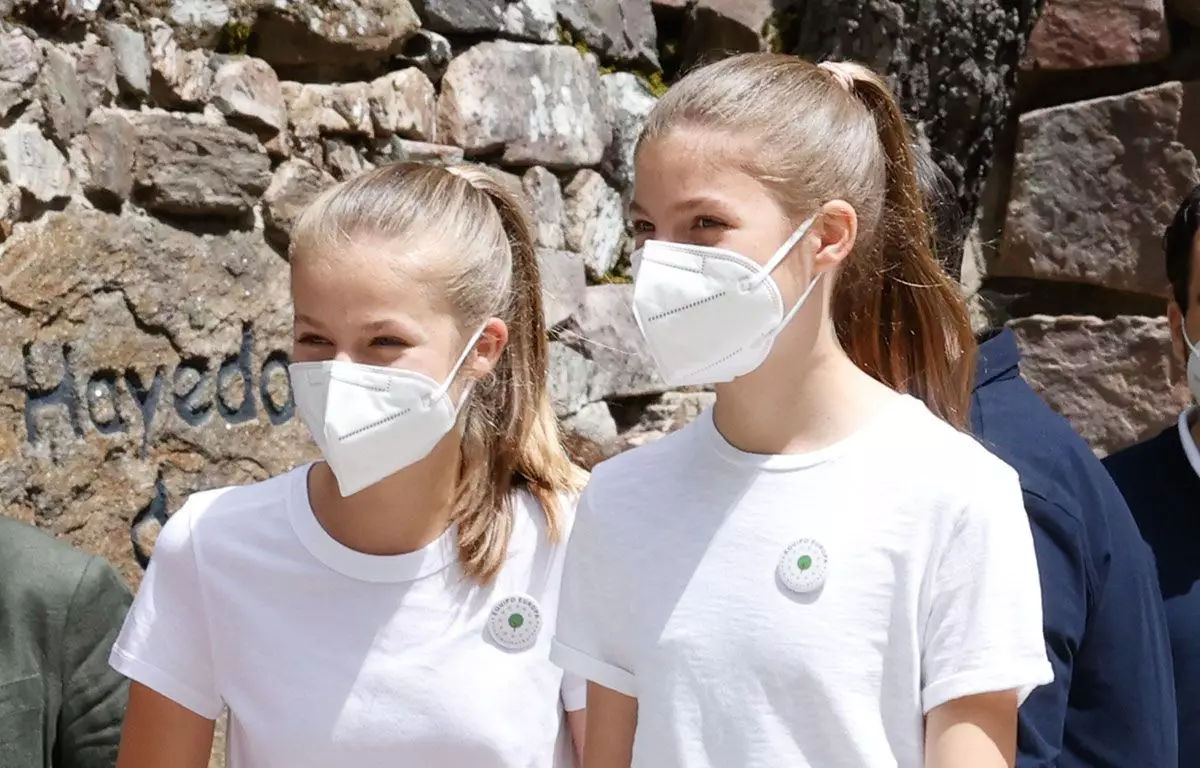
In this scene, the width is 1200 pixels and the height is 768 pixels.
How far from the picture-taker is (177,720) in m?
1.70

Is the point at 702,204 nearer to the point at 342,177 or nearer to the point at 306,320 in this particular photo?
the point at 306,320

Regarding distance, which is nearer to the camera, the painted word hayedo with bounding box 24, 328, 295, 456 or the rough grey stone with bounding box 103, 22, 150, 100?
the painted word hayedo with bounding box 24, 328, 295, 456

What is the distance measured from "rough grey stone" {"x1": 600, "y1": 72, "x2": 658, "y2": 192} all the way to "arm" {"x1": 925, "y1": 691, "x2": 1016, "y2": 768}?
6.80ft

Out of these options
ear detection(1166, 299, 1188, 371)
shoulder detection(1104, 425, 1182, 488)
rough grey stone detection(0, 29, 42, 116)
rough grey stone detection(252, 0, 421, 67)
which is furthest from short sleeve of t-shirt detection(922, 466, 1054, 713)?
rough grey stone detection(252, 0, 421, 67)

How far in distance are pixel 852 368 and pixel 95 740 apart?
0.92m

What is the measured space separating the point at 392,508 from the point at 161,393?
73 cm

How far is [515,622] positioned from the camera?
67.9 inches

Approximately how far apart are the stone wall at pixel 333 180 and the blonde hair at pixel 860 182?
40.2 inches

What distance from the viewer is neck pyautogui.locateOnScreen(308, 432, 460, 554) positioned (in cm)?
176

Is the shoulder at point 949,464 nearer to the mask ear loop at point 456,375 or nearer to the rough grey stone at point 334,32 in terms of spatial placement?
the mask ear loop at point 456,375

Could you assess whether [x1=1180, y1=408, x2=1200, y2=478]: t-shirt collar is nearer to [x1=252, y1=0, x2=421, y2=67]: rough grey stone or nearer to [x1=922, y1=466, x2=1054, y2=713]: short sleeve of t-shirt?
[x1=922, y1=466, x2=1054, y2=713]: short sleeve of t-shirt

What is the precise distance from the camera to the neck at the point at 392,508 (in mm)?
1758

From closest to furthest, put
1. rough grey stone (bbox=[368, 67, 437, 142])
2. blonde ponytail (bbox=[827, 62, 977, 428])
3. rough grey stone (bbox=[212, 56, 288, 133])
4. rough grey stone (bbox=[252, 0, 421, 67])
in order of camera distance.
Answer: blonde ponytail (bbox=[827, 62, 977, 428]) → rough grey stone (bbox=[212, 56, 288, 133]) → rough grey stone (bbox=[252, 0, 421, 67]) → rough grey stone (bbox=[368, 67, 437, 142])

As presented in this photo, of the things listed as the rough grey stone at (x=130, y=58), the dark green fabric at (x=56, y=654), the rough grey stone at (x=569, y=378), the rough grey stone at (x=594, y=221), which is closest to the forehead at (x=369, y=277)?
the dark green fabric at (x=56, y=654)
